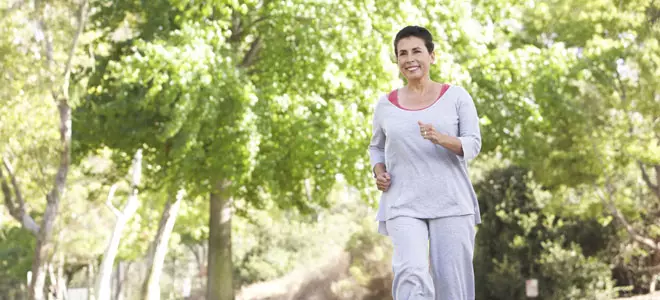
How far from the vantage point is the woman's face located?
5047 millimetres

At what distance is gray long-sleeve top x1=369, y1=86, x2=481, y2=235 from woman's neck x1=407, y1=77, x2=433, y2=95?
9cm

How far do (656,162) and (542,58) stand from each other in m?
3.39

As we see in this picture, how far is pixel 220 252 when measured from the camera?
23812mm

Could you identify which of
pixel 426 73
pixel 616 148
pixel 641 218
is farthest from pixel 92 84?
pixel 426 73

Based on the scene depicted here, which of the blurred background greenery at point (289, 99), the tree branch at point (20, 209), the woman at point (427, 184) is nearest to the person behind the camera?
the woman at point (427, 184)

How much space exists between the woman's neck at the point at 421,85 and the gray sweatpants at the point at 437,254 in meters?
0.66

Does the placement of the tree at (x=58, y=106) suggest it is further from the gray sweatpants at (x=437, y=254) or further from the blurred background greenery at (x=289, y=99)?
the gray sweatpants at (x=437, y=254)

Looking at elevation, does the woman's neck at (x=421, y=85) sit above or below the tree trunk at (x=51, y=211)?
below

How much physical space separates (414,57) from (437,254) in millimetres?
970

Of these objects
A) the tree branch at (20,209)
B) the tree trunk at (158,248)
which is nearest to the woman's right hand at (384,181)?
the tree branch at (20,209)

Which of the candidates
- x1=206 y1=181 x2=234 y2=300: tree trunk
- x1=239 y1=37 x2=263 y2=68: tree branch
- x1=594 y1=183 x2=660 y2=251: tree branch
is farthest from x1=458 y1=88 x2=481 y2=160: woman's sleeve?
x1=594 y1=183 x2=660 y2=251: tree branch

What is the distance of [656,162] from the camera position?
2220 centimetres

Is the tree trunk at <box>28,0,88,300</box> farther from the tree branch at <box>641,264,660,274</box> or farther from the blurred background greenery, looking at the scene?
the tree branch at <box>641,264,660,274</box>

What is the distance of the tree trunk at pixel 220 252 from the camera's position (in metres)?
23.5
